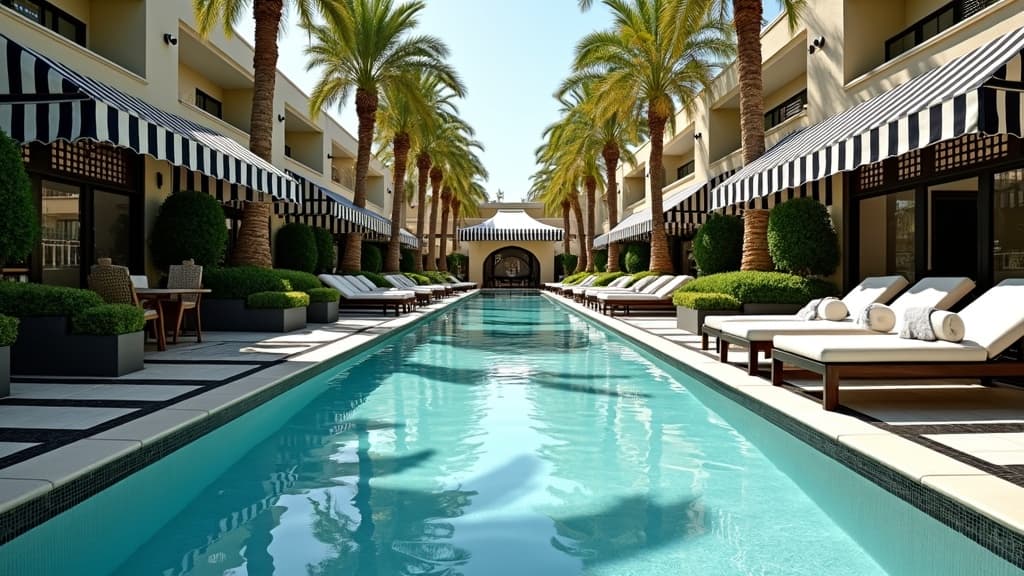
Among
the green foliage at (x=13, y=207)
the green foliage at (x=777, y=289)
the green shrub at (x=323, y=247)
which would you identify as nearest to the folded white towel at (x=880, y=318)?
the green foliage at (x=777, y=289)

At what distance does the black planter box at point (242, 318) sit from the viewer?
37.7ft

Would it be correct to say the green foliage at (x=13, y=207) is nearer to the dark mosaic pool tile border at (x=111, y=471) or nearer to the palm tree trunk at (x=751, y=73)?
the dark mosaic pool tile border at (x=111, y=471)

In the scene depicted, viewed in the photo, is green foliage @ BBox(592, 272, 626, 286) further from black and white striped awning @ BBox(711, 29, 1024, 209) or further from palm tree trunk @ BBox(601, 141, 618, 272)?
→ black and white striped awning @ BBox(711, 29, 1024, 209)

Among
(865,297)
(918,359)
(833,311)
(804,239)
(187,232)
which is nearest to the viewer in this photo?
(918,359)

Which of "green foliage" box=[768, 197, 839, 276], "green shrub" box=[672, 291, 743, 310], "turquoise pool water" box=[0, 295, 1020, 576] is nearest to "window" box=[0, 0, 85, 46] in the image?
"turquoise pool water" box=[0, 295, 1020, 576]

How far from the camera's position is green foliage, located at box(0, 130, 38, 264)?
6.08 meters

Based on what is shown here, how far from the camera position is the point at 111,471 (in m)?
3.66

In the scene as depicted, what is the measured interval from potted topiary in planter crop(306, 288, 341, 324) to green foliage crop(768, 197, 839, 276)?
8.65m

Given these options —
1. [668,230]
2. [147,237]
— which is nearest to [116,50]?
[147,237]

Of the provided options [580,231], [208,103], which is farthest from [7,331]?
[580,231]

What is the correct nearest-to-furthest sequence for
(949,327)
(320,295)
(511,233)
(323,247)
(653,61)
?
(949,327), (320,295), (653,61), (323,247), (511,233)

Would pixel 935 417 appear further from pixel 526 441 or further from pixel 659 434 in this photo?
pixel 526 441

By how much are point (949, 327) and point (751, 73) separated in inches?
348

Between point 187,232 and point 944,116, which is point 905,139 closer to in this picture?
point 944,116
